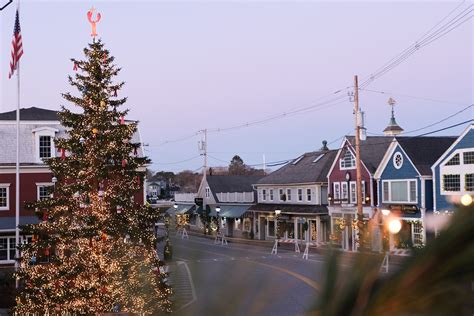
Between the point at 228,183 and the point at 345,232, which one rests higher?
the point at 228,183

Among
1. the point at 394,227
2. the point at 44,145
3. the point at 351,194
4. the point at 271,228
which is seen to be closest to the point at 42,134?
the point at 44,145

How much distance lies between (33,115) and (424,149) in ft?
A: 78.8

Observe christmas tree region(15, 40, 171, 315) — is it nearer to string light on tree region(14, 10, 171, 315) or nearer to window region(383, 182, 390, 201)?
string light on tree region(14, 10, 171, 315)

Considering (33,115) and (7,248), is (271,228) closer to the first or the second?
(33,115)

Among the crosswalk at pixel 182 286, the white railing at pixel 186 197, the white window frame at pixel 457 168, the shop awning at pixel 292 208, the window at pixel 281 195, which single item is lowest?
the shop awning at pixel 292 208

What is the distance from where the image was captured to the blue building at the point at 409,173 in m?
34.1

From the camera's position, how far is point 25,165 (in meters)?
29.2

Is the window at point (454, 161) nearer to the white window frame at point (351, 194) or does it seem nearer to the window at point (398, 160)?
the window at point (398, 160)

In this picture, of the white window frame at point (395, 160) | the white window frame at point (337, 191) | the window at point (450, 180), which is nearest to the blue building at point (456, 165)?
the window at point (450, 180)

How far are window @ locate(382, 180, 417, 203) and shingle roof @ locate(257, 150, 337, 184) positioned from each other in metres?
7.51

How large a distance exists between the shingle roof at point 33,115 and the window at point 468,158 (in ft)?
71.5

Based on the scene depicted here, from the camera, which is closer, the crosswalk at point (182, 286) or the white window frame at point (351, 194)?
the crosswalk at point (182, 286)

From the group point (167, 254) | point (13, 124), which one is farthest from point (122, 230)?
point (13, 124)

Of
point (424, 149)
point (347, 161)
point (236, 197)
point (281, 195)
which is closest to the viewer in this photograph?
point (424, 149)
